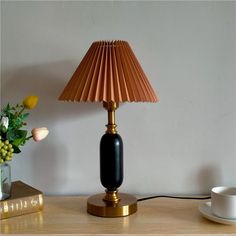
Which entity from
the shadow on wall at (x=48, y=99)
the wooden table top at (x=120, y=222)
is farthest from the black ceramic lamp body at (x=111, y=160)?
the shadow on wall at (x=48, y=99)

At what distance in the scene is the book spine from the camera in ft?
3.57

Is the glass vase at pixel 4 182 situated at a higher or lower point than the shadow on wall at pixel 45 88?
lower

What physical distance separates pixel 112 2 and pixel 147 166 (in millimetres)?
571

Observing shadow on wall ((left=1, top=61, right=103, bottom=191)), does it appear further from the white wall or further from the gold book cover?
the gold book cover

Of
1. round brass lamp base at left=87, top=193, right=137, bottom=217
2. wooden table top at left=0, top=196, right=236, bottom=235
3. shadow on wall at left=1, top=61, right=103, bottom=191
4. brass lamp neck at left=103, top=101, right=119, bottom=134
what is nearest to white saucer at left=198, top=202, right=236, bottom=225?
wooden table top at left=0, top=196, right=236, bottom=235

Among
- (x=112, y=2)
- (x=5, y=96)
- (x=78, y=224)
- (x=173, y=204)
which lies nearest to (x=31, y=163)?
(x=5, y=96)

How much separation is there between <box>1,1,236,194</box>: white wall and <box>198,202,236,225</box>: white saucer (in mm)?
197

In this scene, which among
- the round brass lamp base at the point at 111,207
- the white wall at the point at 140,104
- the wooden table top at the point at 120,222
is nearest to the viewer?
the wooden table top at the point at 120,222

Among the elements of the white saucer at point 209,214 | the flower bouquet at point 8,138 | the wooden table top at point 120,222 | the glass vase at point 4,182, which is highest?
the flower bouquet at point 8,138

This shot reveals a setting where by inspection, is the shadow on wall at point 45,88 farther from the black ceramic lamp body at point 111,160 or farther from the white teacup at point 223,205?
the white teacup at point 223,205

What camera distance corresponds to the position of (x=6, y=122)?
1.08m

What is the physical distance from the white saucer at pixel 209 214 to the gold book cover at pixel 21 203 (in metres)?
0.48

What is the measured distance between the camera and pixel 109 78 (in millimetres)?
1046

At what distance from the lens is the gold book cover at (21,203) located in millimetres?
1090
